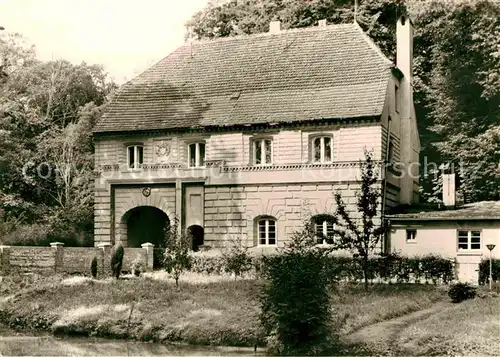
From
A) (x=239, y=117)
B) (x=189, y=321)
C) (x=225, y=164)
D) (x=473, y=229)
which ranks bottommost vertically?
(x=189, y=321)

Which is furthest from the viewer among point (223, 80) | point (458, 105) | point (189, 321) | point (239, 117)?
point (458, 105)

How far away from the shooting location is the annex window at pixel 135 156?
3594cm

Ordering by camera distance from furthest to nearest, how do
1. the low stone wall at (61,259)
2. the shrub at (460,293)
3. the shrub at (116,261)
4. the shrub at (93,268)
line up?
the low stone wall at (61,259) → the shrub at (93,268) → the shrub at (116,261) → the shrub at (460,293)

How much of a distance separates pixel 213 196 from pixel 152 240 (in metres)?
5.38

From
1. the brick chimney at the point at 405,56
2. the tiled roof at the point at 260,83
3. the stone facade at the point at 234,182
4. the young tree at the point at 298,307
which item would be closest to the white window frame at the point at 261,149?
the stone facade at the point at 234,182

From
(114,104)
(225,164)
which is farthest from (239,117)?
(114,104)

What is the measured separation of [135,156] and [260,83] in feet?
23.3

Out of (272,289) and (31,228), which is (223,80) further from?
(272,289)

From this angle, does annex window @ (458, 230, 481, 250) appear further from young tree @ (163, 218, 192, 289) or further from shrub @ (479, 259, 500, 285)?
young tree @ (163, 218, 192, 289)

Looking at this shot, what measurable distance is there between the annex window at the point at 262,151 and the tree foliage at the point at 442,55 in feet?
38.5

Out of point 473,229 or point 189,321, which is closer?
point 189,321

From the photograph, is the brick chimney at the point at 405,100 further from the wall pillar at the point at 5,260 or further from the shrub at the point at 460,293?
the wall pillar at the point at 5,260

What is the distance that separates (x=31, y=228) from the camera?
131ft

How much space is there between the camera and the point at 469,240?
29.7 meters
